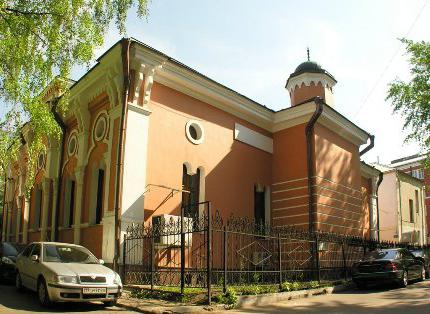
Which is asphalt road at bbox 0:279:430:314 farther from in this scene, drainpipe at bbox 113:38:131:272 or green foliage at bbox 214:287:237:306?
drainpipe at bbox 113:38:131:272

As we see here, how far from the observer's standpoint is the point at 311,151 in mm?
17891

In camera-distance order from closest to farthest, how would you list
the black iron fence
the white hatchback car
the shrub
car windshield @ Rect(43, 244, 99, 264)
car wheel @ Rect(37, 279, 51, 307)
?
the white hatchback car → car wheel @ Rect(37, 279, 51, 307) → car windshield @ Rect(43, 244, 99, 264) → the black iron fence → the shrub

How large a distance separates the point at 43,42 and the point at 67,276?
5108 millimetres

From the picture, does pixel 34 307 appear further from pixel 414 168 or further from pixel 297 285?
pixel 414 168

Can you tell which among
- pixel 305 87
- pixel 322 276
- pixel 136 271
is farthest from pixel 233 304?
pixel 305 87

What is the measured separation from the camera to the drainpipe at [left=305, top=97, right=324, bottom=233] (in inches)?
683

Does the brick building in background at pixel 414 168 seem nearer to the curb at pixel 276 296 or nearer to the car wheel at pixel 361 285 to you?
the car wheel at pixel 361 285

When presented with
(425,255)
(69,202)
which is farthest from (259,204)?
(425,255)

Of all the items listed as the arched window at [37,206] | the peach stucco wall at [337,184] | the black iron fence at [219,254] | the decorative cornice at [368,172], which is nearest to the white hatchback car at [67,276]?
the black iron fence at [219,254]

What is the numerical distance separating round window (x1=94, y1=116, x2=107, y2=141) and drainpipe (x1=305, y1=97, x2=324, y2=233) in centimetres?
796

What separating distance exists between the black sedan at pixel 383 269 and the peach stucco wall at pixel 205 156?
Result: 15.6ft

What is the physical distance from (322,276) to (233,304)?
6120 millimetres

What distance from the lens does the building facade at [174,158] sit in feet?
45.2

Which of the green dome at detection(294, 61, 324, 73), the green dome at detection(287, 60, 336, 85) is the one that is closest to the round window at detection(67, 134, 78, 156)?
the green dome at detection(287, 60, 336, 85)
